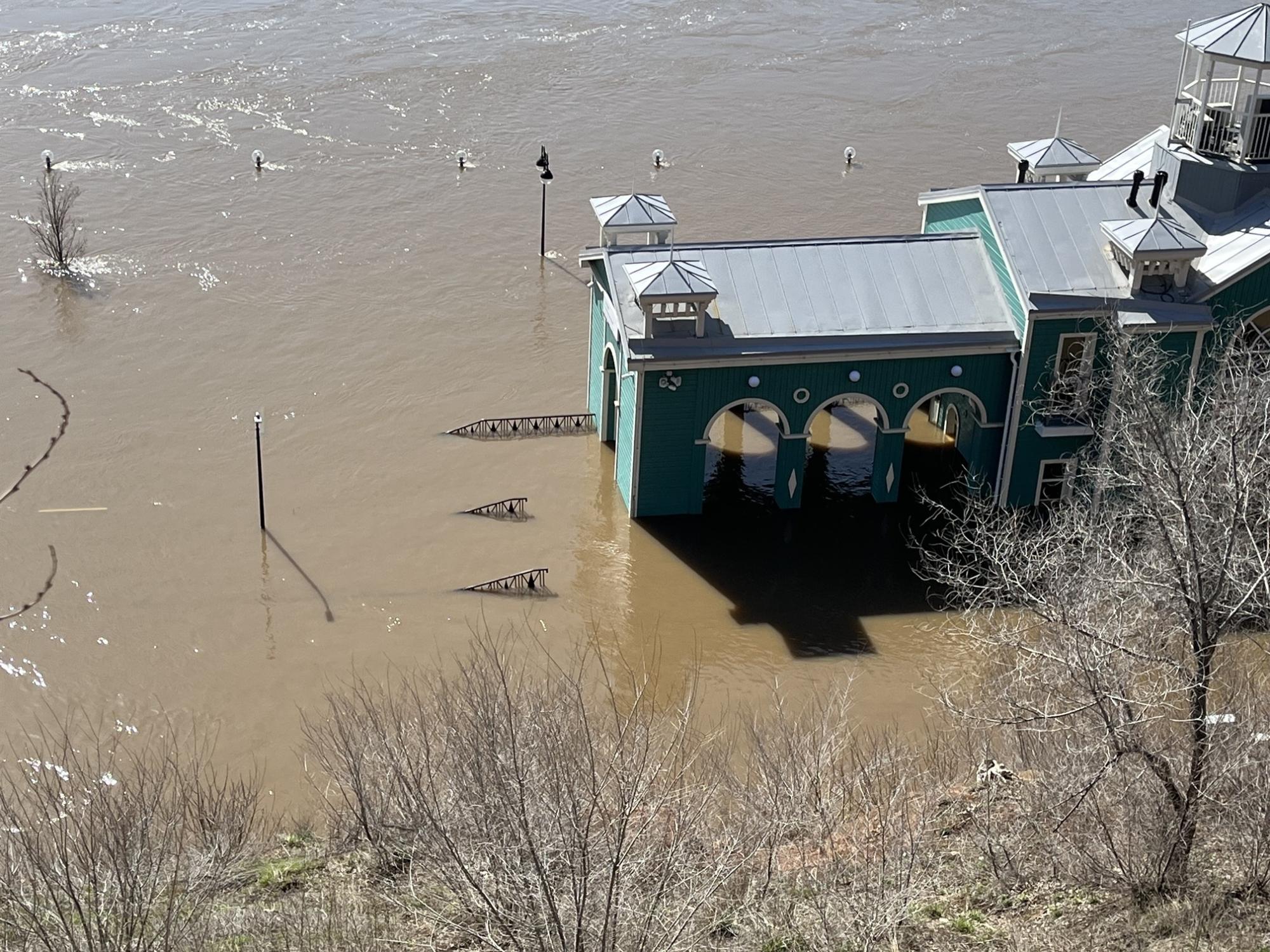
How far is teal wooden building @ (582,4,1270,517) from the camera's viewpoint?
91.4 ft

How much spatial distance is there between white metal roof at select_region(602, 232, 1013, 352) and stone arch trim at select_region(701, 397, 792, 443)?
117 cm

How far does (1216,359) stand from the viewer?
28.5 m

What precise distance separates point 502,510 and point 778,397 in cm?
605

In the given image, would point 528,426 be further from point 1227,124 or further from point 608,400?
point 1227,124

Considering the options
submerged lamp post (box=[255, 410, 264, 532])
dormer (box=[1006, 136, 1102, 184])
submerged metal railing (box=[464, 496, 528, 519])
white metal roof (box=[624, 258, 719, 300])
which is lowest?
submerged metal railing (box=[464, 496, 528, 519])

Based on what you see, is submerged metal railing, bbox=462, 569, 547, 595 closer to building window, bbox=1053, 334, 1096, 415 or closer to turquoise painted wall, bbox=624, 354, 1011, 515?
turquoise painted wall, bbox=624, 354, 1011, 515

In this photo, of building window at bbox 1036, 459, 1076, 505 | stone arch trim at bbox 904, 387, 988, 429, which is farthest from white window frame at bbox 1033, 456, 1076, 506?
stone arch trim at bbox 904, 387, 988, 429

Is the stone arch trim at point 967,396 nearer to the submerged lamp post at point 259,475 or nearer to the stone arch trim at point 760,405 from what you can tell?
the stone arch trim at point 760,405

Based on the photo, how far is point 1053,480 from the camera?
29.7 m

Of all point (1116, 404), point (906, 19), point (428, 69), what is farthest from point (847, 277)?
point (906, 19)

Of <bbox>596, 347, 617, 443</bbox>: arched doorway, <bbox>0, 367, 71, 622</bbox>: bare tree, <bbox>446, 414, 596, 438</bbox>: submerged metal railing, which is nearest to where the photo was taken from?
<bbox>0, 367, 71, 622</bbox>: bare tree

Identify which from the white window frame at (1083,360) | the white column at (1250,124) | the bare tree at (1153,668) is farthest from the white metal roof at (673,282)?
the white column at (1250,124)

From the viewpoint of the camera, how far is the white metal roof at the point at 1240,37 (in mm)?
27875

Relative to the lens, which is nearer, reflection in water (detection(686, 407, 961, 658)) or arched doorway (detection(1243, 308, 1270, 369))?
reflection in water (detection(686, 407, 961, 658))
